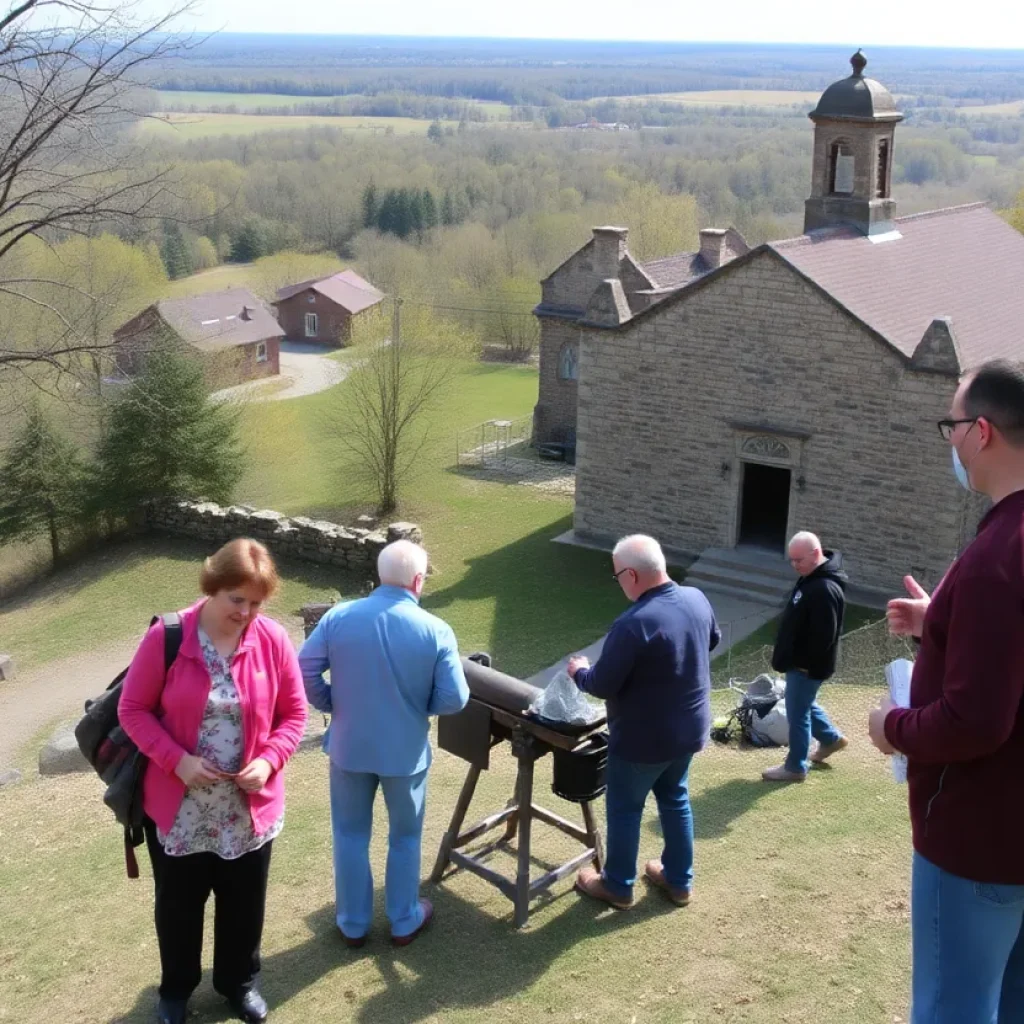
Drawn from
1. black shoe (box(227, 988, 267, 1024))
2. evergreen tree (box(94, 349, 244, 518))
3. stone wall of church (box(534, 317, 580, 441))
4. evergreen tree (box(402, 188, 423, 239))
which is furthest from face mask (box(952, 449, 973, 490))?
evergreen tree (box(402, 188, 423, 239))

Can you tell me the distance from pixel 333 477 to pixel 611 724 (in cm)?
2835

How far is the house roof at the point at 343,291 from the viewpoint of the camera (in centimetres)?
6284

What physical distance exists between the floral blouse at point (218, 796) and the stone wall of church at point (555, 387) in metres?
29.2

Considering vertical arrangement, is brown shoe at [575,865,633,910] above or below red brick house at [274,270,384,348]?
above

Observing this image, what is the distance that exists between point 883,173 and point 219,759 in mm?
22288

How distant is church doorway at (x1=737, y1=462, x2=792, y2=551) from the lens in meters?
22.8

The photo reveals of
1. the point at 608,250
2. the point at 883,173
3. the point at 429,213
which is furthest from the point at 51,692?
the point at 429,213

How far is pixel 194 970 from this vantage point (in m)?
5.53

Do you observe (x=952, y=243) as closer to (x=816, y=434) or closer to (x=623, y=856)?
(x=816, y=434)

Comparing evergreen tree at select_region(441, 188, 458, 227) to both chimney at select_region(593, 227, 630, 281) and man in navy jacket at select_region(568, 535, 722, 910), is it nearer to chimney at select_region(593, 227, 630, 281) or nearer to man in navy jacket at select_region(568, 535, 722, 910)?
chimney at select_region(593, 227, 630, 281)

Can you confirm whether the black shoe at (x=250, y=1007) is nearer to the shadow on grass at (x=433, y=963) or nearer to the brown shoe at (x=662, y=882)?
the shadow on grass at (x=433, y=963)

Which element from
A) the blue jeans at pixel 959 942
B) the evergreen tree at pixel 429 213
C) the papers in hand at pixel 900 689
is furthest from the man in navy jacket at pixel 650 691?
the evergreen tree at pixel 429 213

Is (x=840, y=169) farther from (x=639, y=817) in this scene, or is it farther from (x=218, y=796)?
(x=218, y=796)

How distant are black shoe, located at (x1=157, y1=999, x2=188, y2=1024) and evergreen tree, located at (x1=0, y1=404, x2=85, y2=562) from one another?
2131cm
